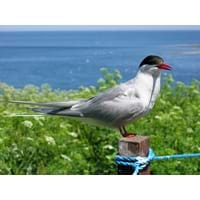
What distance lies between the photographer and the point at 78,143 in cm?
334

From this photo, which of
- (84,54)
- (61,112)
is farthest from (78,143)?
(84,54)

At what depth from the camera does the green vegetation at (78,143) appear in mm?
3316

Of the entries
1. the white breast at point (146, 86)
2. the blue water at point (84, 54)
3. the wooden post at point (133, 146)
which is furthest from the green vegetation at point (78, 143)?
the wooden post at point (133, 146)

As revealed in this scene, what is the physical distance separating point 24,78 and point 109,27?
48cm

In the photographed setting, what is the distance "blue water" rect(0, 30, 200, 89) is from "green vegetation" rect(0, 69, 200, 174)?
5.6 inches

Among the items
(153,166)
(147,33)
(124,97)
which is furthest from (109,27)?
(153,166)

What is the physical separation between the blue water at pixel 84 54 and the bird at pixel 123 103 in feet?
0.65

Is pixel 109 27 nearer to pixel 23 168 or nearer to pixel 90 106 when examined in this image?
pixel 90 106

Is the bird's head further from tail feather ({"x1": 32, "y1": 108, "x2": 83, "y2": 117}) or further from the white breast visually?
tail feather ({"x1": 32, "y1": 108, "x2": 83, "y2": 117})

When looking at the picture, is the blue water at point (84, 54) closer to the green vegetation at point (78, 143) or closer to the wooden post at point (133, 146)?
the green vegetation at point (78, 143)

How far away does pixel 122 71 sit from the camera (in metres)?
3.23

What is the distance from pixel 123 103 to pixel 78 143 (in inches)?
18.1

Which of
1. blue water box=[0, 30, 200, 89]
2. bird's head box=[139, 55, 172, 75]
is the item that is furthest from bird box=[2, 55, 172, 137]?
blue water box=[0, 30, 200, 89]

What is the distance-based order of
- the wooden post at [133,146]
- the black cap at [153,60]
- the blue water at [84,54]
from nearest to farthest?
the wooden post at [133,146], the black cap at [153,60], the blue water at [84,54]
